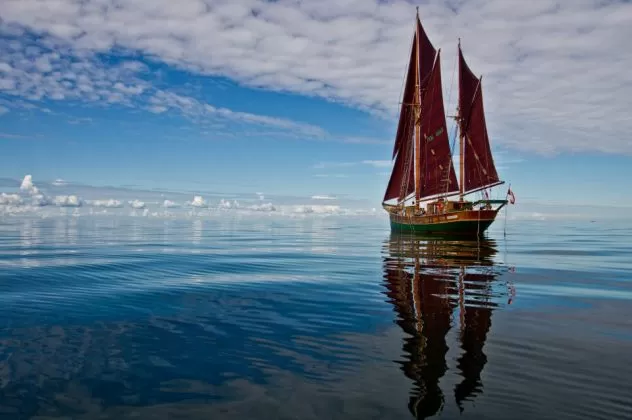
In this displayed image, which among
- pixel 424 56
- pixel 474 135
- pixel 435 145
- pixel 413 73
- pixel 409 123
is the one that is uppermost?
pixel 424 56

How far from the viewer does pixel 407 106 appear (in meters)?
72.0

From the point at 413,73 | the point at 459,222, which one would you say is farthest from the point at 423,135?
the point at 459,222

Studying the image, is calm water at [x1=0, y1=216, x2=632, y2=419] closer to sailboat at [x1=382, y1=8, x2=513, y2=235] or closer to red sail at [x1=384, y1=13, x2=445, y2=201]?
sailboat at [x1=382, y1=8, x2=513, y2=235]

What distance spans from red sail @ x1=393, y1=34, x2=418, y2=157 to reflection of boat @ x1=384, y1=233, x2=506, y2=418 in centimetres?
5454

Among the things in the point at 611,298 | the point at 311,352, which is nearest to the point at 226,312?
the point at 311,352

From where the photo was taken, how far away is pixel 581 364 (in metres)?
7.48

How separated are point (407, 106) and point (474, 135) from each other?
15.2 meters

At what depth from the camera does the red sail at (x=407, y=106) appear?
70756mm

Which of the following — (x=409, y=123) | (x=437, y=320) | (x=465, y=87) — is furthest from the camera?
(x=409, y=123)

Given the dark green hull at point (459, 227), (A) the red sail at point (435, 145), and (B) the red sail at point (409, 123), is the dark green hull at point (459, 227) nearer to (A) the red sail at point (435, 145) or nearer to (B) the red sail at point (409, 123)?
(A) the red sail at point (435, 145)

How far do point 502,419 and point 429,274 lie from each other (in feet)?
46.0

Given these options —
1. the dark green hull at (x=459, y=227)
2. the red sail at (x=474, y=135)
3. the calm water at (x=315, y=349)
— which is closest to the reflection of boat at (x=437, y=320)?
the calm water at (x=315, y=349)

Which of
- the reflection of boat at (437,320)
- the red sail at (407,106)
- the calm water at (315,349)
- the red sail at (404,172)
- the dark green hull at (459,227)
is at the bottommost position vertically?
the calm water at (315,349)

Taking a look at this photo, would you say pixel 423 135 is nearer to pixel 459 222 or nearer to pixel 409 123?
pixel 409 123
